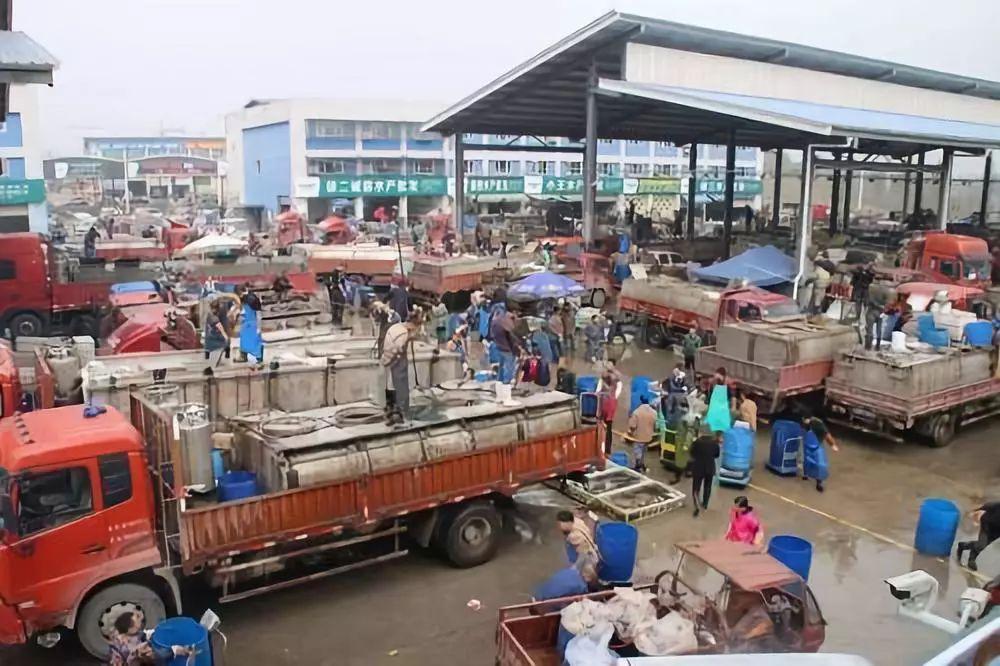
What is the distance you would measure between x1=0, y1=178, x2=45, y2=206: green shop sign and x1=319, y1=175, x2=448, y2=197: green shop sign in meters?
19.7

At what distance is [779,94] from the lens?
111ft

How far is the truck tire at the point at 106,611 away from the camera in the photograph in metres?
7.61

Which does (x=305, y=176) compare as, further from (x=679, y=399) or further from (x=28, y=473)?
(x=28, y=473)

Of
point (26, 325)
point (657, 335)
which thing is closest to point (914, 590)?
point (657, 335)

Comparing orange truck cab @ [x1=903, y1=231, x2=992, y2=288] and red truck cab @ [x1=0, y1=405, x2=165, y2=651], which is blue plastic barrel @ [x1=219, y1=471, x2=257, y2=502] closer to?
red truck cab @ [x1=0, y1=405, x2=165, y2=651]

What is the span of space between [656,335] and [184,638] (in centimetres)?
1657

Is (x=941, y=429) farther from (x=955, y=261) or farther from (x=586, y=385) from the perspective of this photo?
(x=955, y=261)

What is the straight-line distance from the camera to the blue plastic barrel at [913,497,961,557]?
1012 centimetres

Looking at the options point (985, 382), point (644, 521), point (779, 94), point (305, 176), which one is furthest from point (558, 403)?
point (305, 176)

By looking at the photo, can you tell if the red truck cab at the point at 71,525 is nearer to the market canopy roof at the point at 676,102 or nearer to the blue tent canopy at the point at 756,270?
the blue tent canopy at the point at 756,270


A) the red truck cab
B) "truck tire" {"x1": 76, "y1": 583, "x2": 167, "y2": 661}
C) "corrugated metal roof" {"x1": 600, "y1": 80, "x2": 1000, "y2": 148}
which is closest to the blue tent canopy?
"corrugated metal roof" {"x1": 600, "y1": 80, "x2": 1000, "y2": 148}

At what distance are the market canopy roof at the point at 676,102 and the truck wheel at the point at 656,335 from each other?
6714mm

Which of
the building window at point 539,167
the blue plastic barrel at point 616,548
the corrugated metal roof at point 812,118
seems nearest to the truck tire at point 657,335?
the corrugated metal roof at point 812,118

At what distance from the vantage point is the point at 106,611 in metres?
7.69
